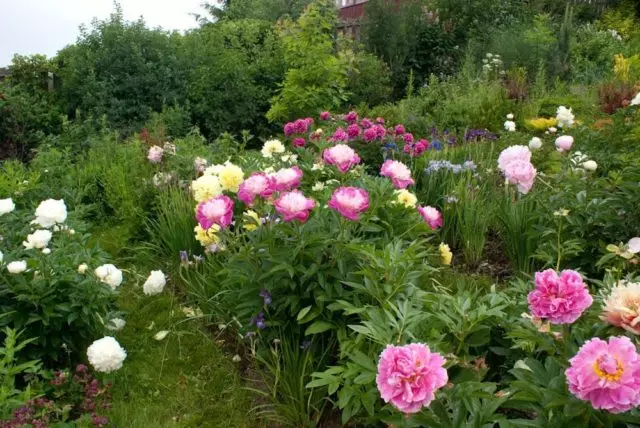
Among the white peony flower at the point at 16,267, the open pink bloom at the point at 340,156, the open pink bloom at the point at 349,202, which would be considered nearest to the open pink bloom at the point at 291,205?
the open pink bloom at the point at 349,202

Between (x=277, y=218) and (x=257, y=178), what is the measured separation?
8.3 inches

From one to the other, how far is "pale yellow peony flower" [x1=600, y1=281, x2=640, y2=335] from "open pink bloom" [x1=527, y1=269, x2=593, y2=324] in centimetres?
4

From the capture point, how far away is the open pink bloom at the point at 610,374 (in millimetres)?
1058

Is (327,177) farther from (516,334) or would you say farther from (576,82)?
(576,82)

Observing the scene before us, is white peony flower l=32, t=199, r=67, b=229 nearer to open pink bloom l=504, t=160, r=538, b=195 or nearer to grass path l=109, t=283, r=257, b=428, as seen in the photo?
grass path l=109, t=283, r=257, b=428

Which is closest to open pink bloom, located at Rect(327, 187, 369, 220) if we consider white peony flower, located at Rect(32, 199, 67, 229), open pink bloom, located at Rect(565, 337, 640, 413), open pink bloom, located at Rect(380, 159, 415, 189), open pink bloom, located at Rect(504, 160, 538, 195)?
open pink bloom, located at Rect(504, 160, 538, 195)

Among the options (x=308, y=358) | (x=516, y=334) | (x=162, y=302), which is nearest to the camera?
(x=516, y=334)

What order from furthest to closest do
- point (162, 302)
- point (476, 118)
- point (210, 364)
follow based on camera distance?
point (476, 118)
point (162, 302)
point (210, 364)

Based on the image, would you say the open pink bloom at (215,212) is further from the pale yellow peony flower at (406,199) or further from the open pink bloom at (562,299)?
the open pink bloom at (562,299)

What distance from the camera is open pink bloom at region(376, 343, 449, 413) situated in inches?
45.4

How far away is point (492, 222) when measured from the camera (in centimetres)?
381

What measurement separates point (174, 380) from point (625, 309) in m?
1.92

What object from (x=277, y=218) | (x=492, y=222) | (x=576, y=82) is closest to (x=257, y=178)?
(x=277, y=218)

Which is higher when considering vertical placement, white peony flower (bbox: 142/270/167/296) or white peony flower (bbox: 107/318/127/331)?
white peony flower (bbox: 142/270/167/296)
